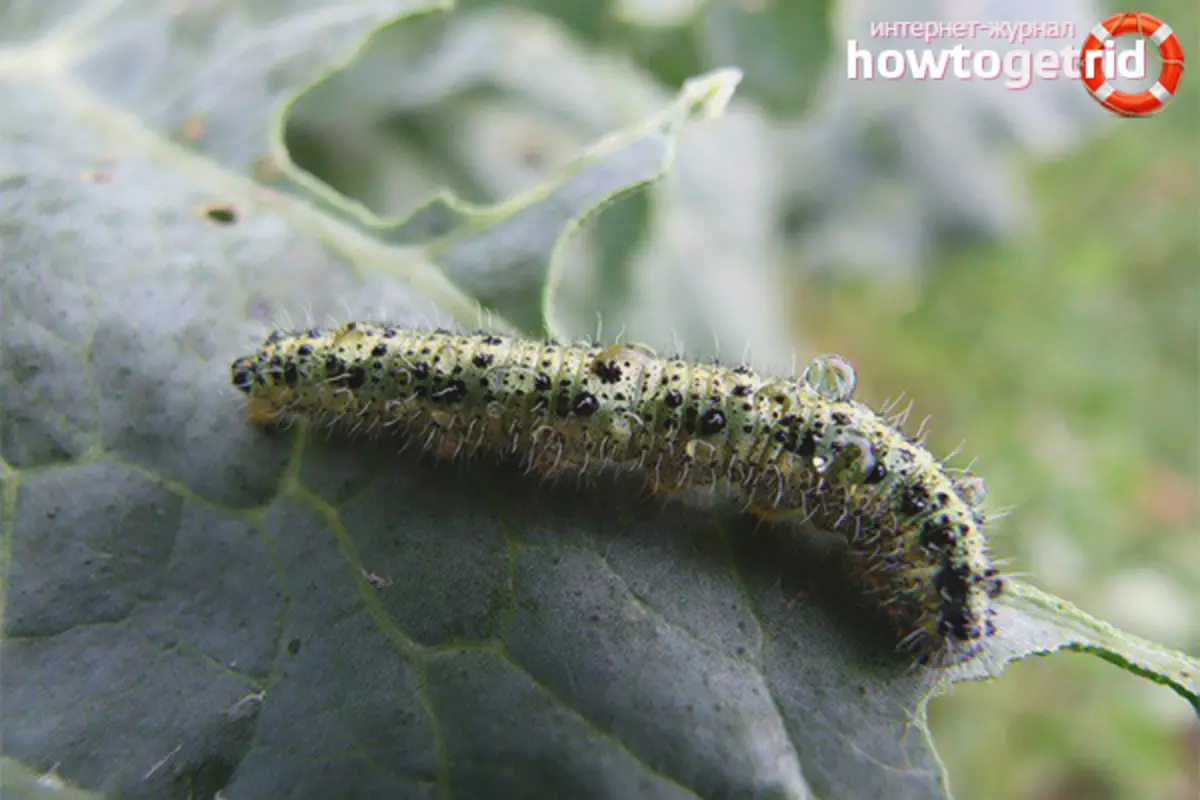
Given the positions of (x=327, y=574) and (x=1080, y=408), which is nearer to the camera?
(x=327, y=574)

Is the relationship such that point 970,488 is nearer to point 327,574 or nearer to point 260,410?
point 327,574

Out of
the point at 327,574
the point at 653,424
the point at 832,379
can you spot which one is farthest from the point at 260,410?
the point at 832,379

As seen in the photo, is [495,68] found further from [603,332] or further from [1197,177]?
[1197,177]

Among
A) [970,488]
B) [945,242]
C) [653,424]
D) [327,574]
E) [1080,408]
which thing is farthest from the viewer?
[1080,408]

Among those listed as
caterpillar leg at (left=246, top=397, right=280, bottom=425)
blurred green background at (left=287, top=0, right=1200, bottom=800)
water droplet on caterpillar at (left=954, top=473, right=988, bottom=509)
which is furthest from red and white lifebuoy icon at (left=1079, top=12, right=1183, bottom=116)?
caterpillar leg at (left=246, top=397, right=280, bottom=425)

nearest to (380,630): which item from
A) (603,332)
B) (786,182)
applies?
(603,332)

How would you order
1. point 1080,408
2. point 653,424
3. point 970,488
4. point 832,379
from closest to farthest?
point 653,424
point 970,488
point 832,379
point 1080,408
